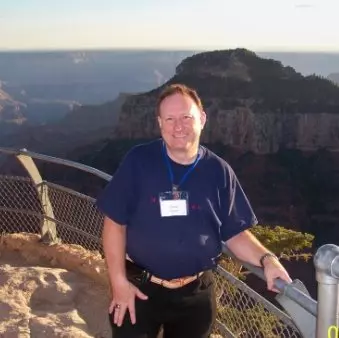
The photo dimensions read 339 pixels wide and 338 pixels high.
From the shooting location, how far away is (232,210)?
9.07 ft

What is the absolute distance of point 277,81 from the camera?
52906mm

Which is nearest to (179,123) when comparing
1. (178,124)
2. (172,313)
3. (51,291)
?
(178,124)

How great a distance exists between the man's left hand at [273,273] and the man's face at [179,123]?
24.5 inches

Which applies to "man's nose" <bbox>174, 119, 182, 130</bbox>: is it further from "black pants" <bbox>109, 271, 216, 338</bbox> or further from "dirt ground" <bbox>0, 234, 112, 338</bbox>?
"dirt ground" <bbox>0, 234, 112, 338</bbox>

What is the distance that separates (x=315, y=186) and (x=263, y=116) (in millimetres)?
8152

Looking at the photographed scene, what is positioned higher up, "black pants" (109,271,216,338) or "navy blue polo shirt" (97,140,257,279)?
"navy blue polo shirt" (97,140,257,279)

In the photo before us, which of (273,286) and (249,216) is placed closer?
(273,286)

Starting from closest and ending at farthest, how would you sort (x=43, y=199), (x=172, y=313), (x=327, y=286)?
(x=327, y=286) < (x=172, y=313) < (x=43, y=199)

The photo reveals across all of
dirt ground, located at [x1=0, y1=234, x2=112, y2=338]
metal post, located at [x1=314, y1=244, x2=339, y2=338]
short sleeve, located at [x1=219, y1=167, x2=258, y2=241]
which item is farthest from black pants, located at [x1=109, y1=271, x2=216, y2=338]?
dirt ground, located at [x1=0, y1=234, x2=112, y2=338]

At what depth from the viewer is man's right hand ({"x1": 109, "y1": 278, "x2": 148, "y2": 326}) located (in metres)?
2.63

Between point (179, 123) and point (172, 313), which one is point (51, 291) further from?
point (179, 123)

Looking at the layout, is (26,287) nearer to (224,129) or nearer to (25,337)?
(25,337)

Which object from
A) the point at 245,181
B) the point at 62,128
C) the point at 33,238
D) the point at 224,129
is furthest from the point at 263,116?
the point at 62,128

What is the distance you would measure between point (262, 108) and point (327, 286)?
163 feet
